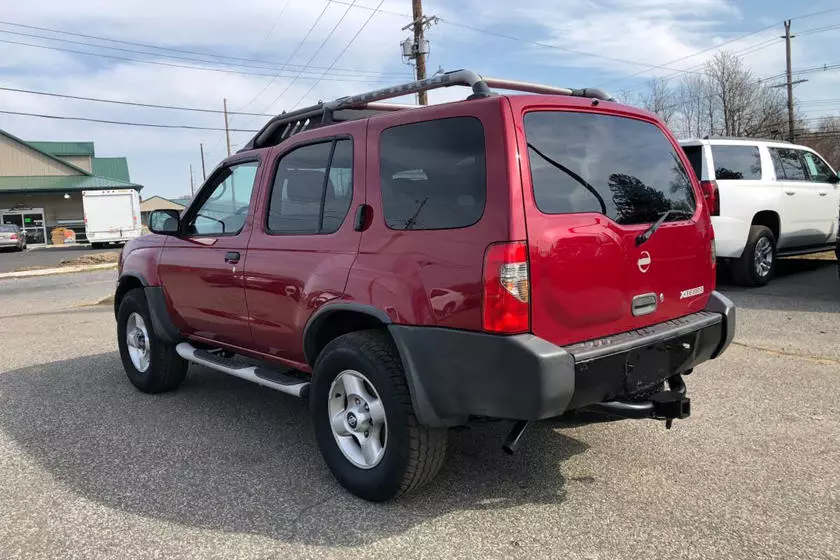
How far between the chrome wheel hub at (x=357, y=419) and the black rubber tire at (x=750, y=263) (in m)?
7.45

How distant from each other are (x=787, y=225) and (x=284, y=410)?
8.11 metres

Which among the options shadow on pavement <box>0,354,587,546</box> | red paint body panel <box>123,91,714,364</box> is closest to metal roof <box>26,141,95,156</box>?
shadow on pavement <box>0,354,587,546</box>

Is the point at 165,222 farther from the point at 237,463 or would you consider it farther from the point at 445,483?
the point at 445,483

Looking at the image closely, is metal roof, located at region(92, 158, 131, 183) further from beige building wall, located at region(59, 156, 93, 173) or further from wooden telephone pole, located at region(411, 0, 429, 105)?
wooden telephone pole, located at region(411, 0, 429, 105)

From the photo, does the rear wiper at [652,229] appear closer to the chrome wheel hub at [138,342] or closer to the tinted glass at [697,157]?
the chrome wheel hub at [138,342]

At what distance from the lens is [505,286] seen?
8.88 feet

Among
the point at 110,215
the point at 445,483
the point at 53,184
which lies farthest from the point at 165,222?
the point at 53,184

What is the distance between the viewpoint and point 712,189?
6797mm

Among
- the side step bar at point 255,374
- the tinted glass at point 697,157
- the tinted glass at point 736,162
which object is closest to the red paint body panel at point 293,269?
the side step bar at point 255,374

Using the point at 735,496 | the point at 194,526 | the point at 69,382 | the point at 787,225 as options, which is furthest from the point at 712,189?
the point at 69,382

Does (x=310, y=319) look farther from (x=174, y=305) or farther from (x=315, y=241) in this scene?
(x=174, y=305)

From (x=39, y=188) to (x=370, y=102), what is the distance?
47.3 metres

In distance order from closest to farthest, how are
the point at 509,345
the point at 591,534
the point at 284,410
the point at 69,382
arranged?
the point at 509,345
the point at 591,534
the point at 284,410
the point at 69,382

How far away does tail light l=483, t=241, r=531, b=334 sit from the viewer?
2.70 m
